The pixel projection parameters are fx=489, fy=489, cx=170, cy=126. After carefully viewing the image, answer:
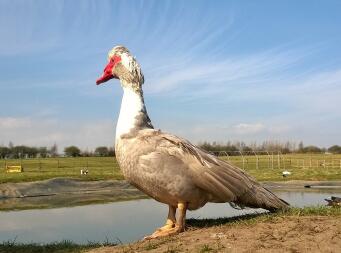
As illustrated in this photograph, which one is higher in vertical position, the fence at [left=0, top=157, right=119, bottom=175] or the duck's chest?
the duck's chest

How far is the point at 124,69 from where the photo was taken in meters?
7.62

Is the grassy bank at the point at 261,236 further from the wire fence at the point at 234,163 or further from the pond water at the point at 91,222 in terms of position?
the wire fence at the point at 234,163

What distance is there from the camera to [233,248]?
6.00 m

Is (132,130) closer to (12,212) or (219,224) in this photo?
(219,224)

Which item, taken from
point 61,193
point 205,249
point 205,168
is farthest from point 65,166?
point 205,249

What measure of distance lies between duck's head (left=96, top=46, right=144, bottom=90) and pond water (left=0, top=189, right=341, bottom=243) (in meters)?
6.27

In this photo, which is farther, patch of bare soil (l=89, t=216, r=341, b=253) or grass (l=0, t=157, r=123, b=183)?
grass (l=0, t=157, r=123, b=183)

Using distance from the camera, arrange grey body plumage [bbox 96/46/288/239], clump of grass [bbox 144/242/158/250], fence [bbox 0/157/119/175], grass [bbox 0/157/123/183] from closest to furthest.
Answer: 1. clump of grass [bbox 144/242/158/250]
2. grey body plumage [bbox 96/46/288/239]
3. grass [bbox 0/157/123/183]
4. fence [bbox 0/157/119/175]

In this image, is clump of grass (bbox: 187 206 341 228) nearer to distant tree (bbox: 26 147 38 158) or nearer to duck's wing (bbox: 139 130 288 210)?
duck's wing (bbox: 139 130 288 210)

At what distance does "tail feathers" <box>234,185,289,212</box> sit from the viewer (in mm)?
7594

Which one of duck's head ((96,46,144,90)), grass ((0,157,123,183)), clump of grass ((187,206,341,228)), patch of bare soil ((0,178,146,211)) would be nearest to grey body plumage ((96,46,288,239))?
duck's head ((96,46,144,90))

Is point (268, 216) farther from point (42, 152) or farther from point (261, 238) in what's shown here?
point (42, 152)

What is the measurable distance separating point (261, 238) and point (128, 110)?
2.67 m

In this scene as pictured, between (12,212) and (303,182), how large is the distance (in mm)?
25459
